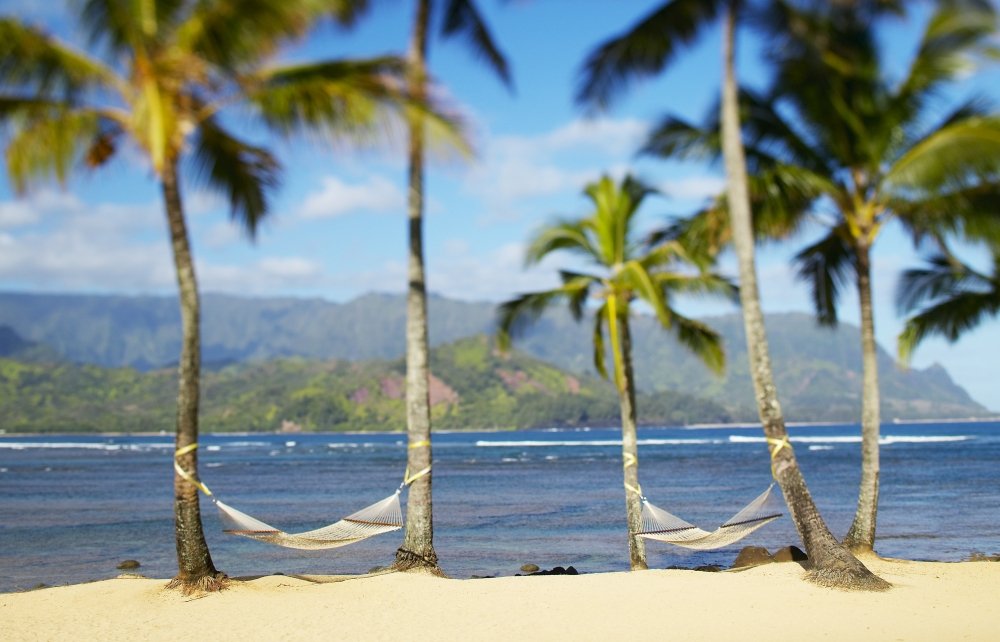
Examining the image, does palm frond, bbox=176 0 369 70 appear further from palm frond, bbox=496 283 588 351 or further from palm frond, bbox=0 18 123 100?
palm frond, bbox=496 283 588 351

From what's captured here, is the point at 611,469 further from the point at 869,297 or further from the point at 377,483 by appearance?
the point at 869,297

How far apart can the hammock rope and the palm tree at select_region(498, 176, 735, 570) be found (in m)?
3.17

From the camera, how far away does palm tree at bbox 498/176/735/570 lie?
12039 millimetres

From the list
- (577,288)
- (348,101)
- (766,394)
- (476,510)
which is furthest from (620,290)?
(476,510)

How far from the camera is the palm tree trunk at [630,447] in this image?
12.1 metres

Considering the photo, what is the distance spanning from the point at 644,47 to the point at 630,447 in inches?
202

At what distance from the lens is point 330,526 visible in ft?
32.4

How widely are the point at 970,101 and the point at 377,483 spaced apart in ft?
112

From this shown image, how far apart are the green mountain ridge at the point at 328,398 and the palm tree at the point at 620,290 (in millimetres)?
115260

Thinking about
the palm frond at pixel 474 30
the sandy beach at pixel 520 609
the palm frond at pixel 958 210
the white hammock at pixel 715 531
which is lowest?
the sandy beach at pixel 520 609

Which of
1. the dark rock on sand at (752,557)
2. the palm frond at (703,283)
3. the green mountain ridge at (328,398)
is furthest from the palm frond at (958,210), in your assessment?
the green mountain ridge at (328,398)

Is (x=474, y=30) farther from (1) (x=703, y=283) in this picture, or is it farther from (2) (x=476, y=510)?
(2) (x=476, y=510)

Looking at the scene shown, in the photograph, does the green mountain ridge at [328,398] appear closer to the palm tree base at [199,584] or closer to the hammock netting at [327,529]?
the hammock netting at [327,529]

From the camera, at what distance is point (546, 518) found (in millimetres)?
25109
